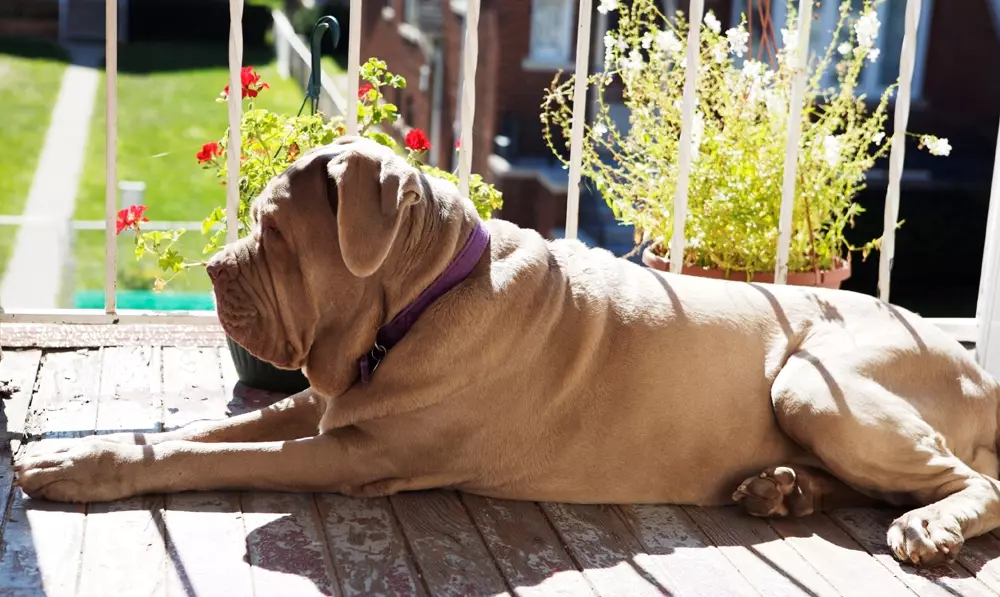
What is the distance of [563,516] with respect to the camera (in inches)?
105

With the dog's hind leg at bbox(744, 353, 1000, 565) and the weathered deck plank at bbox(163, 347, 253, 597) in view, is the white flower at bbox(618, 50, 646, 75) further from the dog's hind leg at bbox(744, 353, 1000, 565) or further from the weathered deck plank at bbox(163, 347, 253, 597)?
the weathered deck plank at bbox(163, 347, 253, 597)

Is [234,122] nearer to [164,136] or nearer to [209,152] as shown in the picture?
[209,152]

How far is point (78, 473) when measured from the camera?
2.50 m

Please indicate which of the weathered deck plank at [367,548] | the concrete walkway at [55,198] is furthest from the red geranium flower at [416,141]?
the concrete walkway at [55,198]

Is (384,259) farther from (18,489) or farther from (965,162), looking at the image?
(965,162)

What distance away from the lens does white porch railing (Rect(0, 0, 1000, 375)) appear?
10.5ft

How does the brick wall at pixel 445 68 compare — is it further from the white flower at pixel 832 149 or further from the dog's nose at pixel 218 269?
the dog's nose at pixel 218 269

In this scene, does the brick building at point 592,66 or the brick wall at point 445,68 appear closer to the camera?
the brick building at point 592,66

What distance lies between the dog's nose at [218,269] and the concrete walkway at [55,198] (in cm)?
334

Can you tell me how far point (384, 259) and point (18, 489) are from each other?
0.90m

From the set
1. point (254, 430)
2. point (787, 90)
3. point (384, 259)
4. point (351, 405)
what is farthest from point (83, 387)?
point (787, 90)

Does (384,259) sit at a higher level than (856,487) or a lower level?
higher

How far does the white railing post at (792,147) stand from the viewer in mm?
3438

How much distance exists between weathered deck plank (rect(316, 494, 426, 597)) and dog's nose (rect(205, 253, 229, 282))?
52cm
